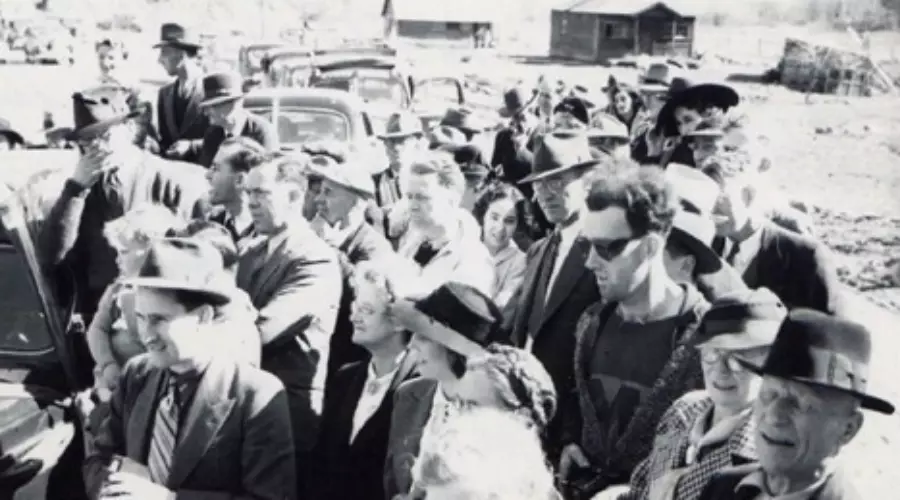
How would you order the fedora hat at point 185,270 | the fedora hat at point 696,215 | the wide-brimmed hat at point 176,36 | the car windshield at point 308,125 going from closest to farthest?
the fedora hat at point 185,270
the fedora hat at point 696,215
the wide-brimmed hat at point 176,36
the car windshield at point 308,125

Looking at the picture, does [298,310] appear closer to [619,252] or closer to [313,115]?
[619,252]

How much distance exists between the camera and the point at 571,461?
2344 mm

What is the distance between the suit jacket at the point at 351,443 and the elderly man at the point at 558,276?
0.44 meters

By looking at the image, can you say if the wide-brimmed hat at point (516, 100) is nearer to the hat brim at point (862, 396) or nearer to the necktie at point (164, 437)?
the necktie at point (164, 437)

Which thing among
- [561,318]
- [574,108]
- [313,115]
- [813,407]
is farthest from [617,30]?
[813,407]

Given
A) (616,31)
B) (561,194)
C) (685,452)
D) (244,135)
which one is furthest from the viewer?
(616,31)

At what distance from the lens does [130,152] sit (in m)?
3.90

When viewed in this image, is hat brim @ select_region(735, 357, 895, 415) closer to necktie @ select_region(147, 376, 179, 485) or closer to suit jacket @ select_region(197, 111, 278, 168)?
necktie @ select_region(147, 376, 179, 485)

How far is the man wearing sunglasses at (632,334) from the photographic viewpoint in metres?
2.26

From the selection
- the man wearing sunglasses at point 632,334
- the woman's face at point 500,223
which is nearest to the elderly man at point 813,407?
the man wearing sunglasses at point 632,334

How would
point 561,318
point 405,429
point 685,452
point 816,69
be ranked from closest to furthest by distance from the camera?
1. point 685,452
2. point 405,429
3. point 561,318
4. point 816,69

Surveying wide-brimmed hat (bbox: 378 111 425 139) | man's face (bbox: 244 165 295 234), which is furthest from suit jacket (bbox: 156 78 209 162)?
man's face (bbox: 244 165 295 234)

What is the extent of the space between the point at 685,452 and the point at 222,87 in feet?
13.3

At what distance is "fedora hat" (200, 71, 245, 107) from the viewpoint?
5285mm
